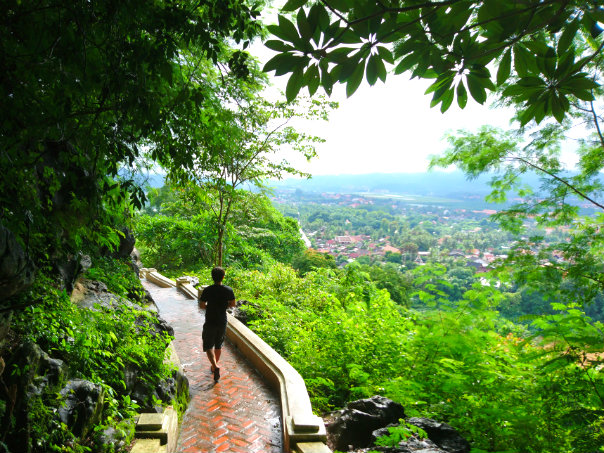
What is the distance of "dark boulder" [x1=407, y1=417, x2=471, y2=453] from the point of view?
3323 mm

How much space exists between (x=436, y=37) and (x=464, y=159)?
25.4 ft

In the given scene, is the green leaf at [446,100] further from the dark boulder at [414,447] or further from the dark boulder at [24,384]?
the dark boulder at [414,447]

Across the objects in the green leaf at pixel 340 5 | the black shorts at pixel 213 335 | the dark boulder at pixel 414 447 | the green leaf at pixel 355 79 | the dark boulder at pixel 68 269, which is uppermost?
the green leaf at pixel 340 5

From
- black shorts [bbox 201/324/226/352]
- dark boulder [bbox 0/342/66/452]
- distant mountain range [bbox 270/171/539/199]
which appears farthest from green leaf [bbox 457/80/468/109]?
distant mountain range [bbox 270/171/539/199]

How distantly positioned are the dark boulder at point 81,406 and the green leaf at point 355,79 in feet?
9.63

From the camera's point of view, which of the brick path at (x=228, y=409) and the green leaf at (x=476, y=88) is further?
the brick path at (x=228, y=409)

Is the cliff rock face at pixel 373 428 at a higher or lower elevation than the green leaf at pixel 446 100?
lower

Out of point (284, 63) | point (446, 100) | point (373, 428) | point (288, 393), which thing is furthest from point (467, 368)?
point (284, 63)

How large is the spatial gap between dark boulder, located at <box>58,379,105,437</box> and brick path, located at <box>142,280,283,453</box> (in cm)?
130

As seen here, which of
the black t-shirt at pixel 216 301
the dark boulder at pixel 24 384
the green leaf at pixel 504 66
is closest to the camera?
the green leaf at pixel 504 66

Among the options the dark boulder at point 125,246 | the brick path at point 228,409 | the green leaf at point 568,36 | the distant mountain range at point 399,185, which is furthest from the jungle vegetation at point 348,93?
the distant mountain range at point 399,185

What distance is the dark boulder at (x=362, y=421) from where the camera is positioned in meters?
4.03

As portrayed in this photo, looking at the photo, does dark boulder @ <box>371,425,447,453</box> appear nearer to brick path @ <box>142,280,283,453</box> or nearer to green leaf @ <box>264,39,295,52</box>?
brick path @ <box>142,280,283,453</box>

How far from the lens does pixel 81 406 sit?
2727 mm
